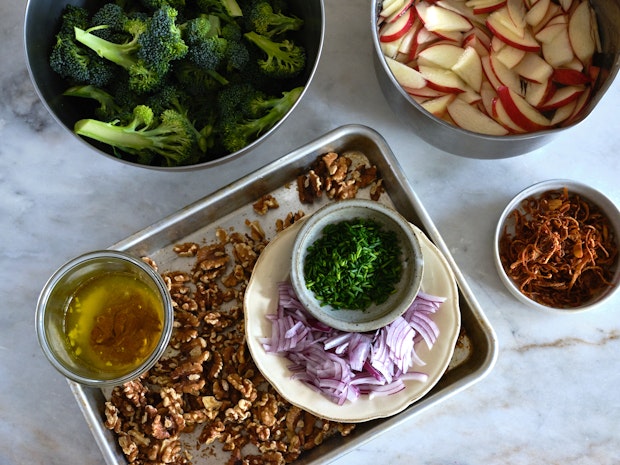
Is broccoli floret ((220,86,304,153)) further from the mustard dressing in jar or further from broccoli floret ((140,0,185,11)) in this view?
the mustard dressing in jar

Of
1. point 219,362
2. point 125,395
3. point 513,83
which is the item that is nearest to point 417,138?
point 513,83

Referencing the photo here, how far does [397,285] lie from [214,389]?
48 cm

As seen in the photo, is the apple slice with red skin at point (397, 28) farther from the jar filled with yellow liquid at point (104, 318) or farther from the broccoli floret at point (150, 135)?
the jar filled with yellow liquid at point (104, 318)

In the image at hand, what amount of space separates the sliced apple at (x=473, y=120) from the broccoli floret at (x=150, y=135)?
59cm

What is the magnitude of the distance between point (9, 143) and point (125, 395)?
70 centimetres

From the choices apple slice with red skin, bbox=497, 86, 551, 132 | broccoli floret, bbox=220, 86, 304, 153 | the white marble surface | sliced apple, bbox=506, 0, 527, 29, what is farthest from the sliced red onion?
sliced apple, bbox=506, 0, 527, 29

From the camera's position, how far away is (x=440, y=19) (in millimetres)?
1434

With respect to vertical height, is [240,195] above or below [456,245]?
above

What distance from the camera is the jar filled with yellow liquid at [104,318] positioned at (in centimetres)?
135

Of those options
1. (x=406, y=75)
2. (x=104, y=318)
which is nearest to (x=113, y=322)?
(x=104, y=318)

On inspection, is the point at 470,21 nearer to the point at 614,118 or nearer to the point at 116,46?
the point at 614,118

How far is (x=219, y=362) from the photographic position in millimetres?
1441

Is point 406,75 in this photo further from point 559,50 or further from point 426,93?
point 559,50

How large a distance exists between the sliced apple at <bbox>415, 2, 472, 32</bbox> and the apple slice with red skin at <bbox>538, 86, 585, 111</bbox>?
249 millimetres
